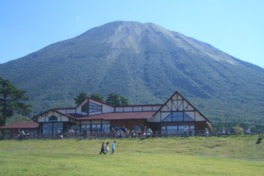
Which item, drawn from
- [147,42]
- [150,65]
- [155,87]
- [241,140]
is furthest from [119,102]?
[147,42]

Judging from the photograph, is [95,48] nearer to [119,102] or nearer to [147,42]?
[147,42]

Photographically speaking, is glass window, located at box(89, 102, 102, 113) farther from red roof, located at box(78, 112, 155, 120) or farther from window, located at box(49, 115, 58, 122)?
window, located at box(49, 115, 58, 122)

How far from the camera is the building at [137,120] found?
48219 millimetres

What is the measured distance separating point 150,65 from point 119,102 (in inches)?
3533

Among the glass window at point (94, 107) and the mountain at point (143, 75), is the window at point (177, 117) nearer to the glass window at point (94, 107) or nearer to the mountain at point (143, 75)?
the glass window at point (94, 107)

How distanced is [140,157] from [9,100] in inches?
1449

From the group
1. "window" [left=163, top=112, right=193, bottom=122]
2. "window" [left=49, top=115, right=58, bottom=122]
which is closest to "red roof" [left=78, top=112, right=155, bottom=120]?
"window" [left=163, top=112, right=193, bottom=122]

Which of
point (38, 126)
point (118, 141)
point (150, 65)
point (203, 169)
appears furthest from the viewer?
point (150, 65)

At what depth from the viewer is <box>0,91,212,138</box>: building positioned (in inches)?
1898

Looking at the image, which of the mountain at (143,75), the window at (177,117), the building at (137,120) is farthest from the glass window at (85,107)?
the mountain at (143,75)

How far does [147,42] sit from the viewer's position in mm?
193500

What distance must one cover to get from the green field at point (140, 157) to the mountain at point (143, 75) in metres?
52.8

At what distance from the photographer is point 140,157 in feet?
86.7

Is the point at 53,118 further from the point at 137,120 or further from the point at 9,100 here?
the point at 137,120
